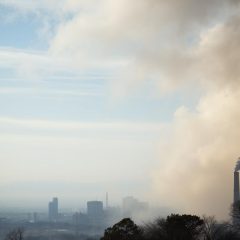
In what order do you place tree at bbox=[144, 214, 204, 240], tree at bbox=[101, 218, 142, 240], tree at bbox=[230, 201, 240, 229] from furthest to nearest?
tree at bbox=[230, 201, 240, 229]
tree at bbox=[144, 214, 204, 240]
tree at bbox=[101, 218, 142, 240]

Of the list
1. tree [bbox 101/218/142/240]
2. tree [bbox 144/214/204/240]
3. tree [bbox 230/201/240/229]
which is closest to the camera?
tree [bbox 101/218/142/240]

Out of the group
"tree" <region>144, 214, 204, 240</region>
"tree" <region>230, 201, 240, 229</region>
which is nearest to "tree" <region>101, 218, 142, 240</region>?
"tree" <region>144, 214, 204, 240</region>

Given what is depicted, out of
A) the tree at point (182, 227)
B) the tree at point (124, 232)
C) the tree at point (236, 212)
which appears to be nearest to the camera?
the tree at point (124, 232)

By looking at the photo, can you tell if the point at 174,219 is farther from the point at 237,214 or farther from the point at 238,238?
the point at 237,214

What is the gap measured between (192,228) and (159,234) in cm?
813

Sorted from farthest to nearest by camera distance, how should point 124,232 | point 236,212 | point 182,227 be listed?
point 236,212 → point 182,227 → point 124,232

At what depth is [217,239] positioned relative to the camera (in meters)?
74.8

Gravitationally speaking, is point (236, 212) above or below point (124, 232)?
above

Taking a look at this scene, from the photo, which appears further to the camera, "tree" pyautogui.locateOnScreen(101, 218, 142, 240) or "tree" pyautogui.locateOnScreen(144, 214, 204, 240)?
"tree" pyautogui.locateOnScreen(144, 214, 204, 240)

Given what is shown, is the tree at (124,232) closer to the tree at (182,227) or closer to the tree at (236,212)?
the tree at (182,227)

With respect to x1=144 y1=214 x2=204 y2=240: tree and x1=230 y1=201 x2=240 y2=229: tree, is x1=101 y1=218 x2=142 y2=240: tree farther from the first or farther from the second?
x1=230 y1=201 x2=240 y2=229: tree

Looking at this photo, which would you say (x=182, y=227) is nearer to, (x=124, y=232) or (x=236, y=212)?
(x=124, y=232)

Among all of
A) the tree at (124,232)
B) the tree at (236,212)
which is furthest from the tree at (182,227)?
the tree at (236,212)

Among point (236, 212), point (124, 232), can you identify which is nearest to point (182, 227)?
point (124, 232)
